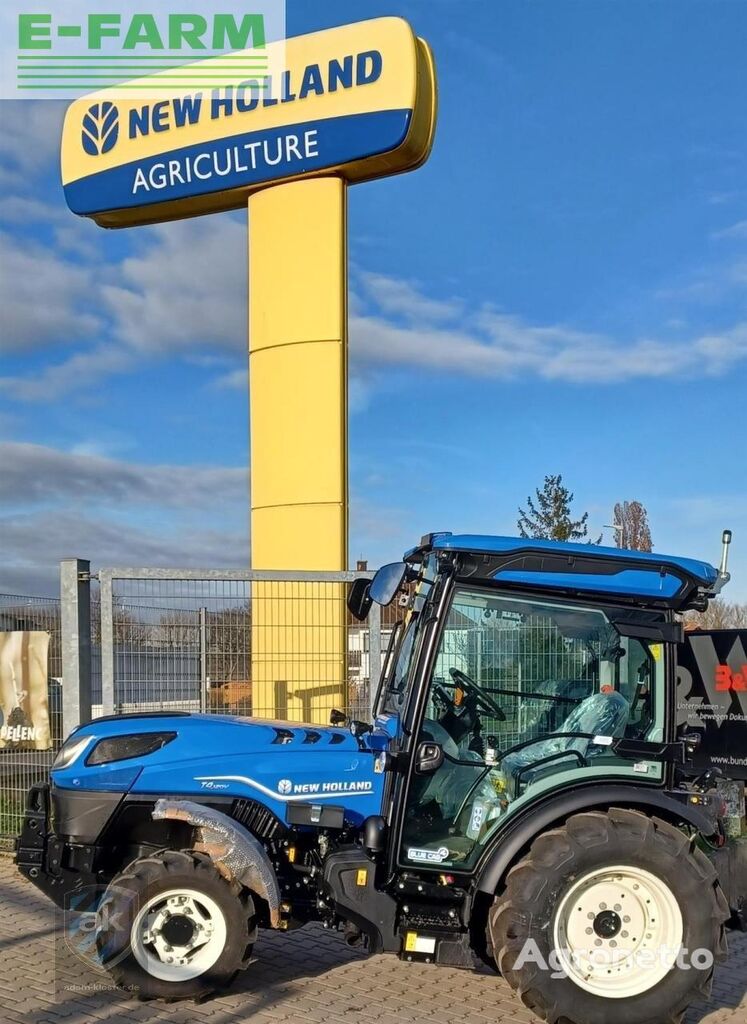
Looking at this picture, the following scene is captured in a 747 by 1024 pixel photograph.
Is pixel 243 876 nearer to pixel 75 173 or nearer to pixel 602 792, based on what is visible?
pixel 602 792

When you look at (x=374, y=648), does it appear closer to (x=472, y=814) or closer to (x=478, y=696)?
(x=478, y=696)

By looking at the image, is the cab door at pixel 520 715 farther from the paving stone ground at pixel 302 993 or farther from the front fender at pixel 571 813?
the paving stone ground at pixel 302 993

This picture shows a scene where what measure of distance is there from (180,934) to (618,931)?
2.00 meters

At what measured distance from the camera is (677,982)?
430cm

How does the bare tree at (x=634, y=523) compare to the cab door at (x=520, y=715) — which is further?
the bare tree at (x=634, y=523)

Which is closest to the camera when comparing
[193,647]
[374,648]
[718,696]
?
[193,647]

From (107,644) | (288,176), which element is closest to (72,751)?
(107,644)

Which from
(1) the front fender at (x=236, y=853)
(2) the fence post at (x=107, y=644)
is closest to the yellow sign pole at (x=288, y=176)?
(2) the fence post at (x=107, y=644)

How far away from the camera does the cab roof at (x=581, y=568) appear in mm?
4520

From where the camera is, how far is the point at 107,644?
709 cm

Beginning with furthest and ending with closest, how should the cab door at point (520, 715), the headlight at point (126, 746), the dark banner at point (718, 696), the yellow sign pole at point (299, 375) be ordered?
1. the dark banner at point (718, 696)
2. the yellow sign pole at point (299, 375)
3. the headlight at point (126, 746)
4. the cab door at point (520, 715)

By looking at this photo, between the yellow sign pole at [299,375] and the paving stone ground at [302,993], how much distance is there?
4057 mm

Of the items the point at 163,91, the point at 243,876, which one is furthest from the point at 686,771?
the point at 163,91

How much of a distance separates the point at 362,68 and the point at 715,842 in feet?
22.3
